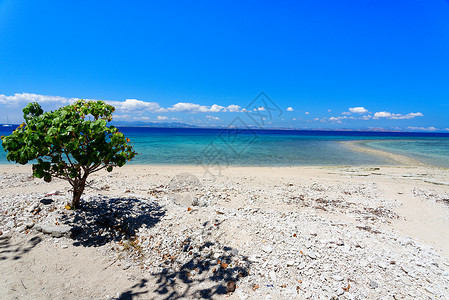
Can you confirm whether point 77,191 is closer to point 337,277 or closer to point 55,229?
point 55,229

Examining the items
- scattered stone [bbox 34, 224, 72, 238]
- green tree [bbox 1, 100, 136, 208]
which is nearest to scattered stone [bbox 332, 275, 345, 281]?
green tree [bbox 1, 100, 136, 208]

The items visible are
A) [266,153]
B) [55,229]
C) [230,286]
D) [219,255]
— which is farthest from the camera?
[266,153]

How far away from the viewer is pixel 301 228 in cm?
603

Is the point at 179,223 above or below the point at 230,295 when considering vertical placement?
above

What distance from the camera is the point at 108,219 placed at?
21.0ft

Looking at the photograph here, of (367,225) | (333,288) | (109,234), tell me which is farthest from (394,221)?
(109,234)

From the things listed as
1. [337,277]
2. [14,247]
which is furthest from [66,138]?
[337,277]

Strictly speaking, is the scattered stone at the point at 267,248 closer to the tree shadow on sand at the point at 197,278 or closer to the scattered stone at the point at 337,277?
the tree shadow on sand at the point at 197,278

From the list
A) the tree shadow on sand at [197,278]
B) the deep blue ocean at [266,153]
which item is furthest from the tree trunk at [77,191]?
the deep blue ocean at [266,153]

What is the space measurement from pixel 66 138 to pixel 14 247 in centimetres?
311

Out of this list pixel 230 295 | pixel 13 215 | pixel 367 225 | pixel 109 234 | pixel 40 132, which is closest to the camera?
pixel 230 295

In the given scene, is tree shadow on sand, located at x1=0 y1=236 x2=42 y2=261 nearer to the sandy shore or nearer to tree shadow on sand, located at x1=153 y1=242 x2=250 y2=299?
the sandy shore

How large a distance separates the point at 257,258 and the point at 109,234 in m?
4.06

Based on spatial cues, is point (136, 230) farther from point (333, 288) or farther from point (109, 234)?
point (333, 288)
